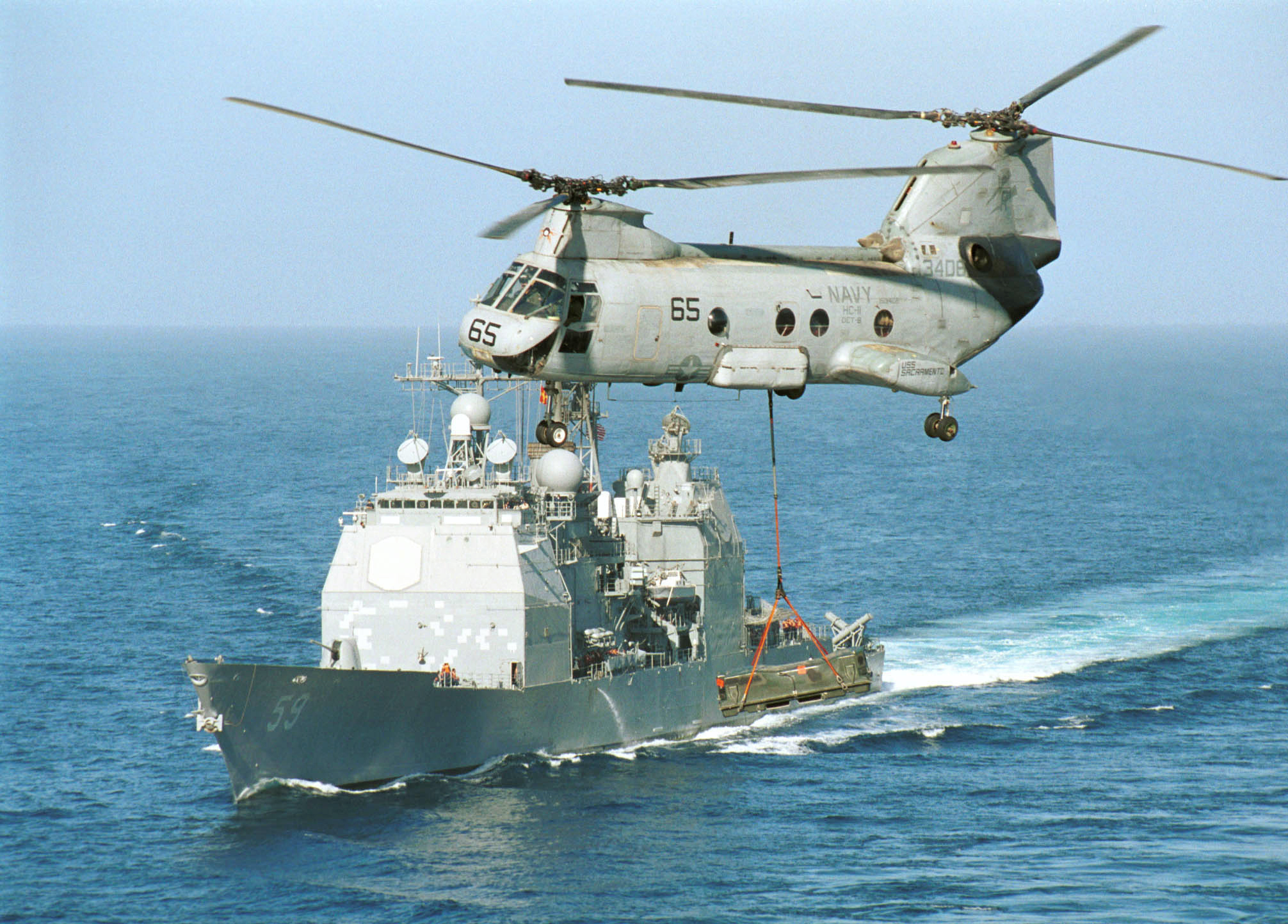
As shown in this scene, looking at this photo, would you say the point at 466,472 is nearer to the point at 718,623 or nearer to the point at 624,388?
the point at 718,623

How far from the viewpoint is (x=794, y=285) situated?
96.8 feet

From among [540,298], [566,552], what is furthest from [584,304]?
[566,552]

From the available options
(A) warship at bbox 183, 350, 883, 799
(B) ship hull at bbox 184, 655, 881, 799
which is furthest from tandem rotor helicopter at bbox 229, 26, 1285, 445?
(B) ship hull at bbox 184, 655, 881, 799

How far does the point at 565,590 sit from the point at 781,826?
8.20 metres

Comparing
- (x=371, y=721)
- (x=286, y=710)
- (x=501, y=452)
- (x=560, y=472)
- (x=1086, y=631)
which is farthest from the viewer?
(x=1086, y=631)

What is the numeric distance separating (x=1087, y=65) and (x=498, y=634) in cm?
1918

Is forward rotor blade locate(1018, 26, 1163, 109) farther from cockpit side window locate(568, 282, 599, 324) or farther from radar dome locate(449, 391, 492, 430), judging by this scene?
radar dome locate(449, 391, 492, 430)

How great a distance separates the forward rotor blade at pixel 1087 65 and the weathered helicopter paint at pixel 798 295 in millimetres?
1813

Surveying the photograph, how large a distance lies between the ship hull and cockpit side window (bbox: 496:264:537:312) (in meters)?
11.3

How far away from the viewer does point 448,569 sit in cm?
3831

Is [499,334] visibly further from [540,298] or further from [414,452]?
[414,452]

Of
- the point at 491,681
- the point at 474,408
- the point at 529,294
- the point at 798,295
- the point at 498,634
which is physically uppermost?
the point at 798,295

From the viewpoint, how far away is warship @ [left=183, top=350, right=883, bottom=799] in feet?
118

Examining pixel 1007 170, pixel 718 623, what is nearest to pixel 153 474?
pixel 718 623
